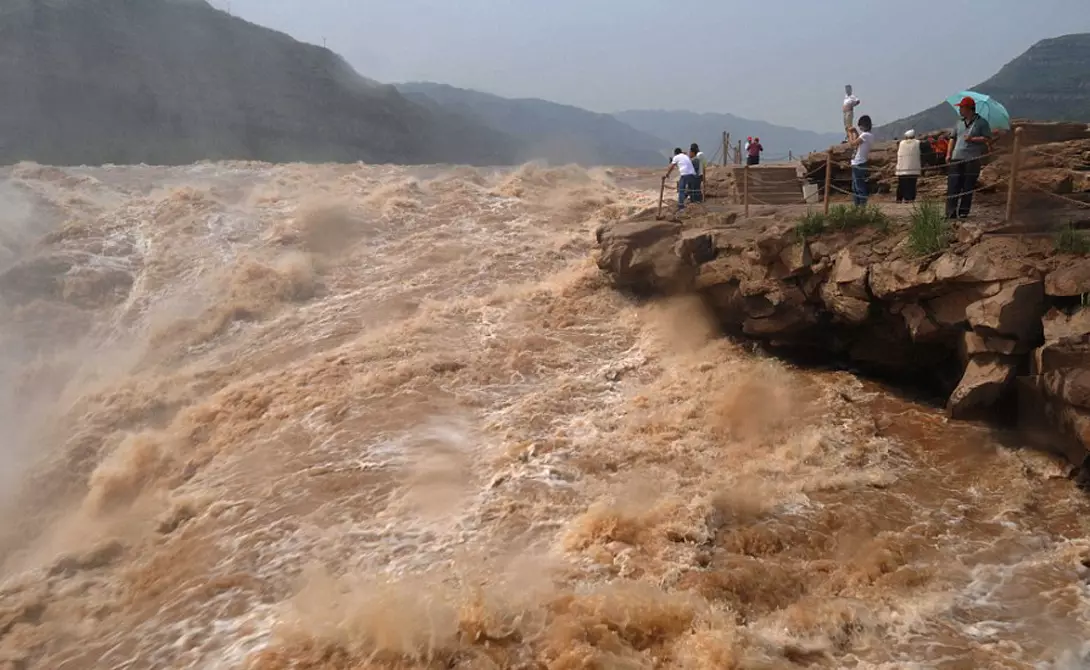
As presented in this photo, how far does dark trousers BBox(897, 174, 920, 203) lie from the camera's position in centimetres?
852

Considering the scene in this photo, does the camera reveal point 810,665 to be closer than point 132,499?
Yes

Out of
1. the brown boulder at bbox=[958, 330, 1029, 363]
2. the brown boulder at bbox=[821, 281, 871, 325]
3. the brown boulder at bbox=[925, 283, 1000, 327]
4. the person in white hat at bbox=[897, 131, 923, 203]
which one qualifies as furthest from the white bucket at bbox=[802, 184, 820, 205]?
the brown boulder at bbox=[958, 330, 1029, 363]

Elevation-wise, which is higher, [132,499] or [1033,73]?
[1033,73]

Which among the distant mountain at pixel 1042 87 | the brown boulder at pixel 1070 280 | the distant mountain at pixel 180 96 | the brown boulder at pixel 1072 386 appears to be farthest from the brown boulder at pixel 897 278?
the distant mountain at pixel 180 96

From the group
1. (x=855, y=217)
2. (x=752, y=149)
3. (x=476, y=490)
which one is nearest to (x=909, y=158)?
(x=855, y=217)

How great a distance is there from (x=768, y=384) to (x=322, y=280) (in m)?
7.87

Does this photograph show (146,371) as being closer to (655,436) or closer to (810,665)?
(655,436)

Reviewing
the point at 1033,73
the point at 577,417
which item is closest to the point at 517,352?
the point at 577,417

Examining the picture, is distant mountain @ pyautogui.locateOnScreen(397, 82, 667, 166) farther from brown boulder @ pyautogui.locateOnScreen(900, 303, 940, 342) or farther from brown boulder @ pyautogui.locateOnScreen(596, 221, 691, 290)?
brown boulder @ pyautogui.locateOnScreen(900, 303, 940, 342)

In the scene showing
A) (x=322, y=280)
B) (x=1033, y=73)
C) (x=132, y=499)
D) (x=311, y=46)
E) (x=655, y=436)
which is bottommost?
(x=132, y=499)

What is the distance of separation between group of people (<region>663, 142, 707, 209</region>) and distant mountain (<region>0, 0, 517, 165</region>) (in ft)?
131

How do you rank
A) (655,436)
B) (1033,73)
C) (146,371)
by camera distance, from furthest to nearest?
(1033,73) < (146,371) < (655,436)

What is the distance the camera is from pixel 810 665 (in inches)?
167

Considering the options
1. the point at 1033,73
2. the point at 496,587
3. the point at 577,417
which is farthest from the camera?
the point at 1033,73
